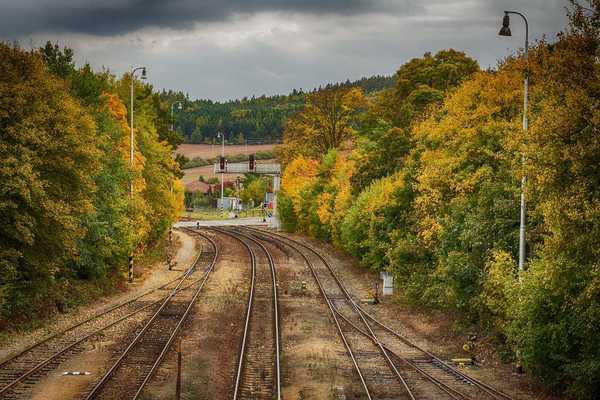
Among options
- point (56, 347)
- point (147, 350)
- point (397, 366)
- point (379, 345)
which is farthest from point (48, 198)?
point (397, 366)

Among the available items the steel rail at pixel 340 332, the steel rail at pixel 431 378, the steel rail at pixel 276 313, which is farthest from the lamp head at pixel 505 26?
the steel rail at pixel 276 313

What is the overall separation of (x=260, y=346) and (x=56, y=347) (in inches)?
252

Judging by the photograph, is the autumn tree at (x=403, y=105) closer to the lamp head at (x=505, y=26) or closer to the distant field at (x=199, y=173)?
the lamp head at (x=505, y=26)

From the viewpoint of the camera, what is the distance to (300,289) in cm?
4053

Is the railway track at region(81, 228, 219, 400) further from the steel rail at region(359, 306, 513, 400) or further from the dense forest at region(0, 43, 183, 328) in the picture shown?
the steel rail at region(359, 306, 513, 400)

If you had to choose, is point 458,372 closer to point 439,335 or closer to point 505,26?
point 439,335

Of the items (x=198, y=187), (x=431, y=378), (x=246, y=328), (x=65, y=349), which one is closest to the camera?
(x=431, y=378)

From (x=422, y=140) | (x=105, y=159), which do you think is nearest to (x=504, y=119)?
(x=422, y=140)

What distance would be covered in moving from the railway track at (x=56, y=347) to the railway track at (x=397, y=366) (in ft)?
27.2

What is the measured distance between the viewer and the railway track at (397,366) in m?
20.0

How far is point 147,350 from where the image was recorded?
24594mm

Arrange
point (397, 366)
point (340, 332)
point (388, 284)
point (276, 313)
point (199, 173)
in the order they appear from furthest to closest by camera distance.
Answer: point (199, 173)
point (388, 284)
point (276, 313)
point (340, 332)
point (397, 366)

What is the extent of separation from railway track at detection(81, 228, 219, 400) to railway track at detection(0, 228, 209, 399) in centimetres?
97

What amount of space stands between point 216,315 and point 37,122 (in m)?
10.4
